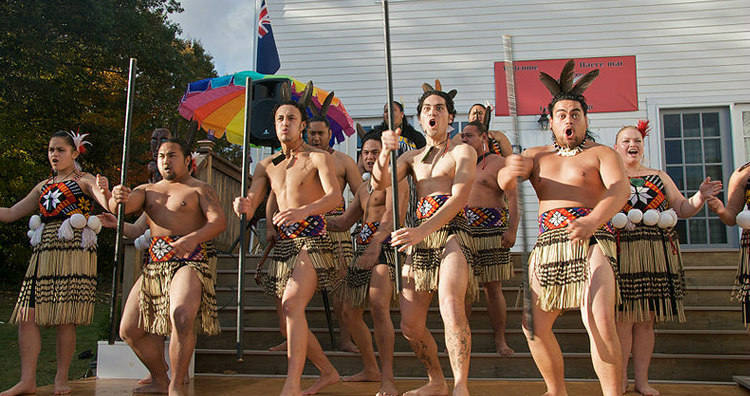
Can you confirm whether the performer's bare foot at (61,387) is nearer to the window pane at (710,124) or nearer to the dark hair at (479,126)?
the dark hair at (479,126)

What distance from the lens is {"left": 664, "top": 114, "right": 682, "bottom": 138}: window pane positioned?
9.19 m

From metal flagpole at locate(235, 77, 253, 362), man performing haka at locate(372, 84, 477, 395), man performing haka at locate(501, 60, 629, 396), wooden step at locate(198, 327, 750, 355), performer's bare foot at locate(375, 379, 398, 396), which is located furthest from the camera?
wooden step at locate(198, 327, 750, 355)

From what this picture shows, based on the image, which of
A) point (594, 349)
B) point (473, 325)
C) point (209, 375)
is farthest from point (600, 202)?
point (209, 375)

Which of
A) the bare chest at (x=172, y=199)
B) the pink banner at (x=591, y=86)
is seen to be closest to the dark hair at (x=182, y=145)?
the bare chest at (x=172, y=199)

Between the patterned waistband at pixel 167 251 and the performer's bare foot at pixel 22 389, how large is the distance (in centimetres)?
120

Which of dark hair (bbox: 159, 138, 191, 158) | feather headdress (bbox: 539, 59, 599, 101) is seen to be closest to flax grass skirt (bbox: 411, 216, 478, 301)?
feather headdress (bbox: 539, 59, 599, 101)

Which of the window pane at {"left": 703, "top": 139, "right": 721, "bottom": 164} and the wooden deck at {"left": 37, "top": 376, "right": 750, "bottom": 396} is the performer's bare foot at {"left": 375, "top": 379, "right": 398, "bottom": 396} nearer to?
the wooden deck at {"left": 37, "top": 376, "right": 750, "bottom": 396}

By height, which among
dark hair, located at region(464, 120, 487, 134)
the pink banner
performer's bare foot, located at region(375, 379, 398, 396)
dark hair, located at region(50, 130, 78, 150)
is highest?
the pink banner

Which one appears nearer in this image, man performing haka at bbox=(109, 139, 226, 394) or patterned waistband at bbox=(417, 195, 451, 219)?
patterned waistband at bbox=(417, 195, 451, 219)

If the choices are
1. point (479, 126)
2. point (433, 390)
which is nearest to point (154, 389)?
point (433, 390)

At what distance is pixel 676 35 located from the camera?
9.38 meters

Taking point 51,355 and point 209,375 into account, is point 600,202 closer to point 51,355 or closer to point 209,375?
point 209,375

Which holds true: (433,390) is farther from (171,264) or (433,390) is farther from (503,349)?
(171,264)

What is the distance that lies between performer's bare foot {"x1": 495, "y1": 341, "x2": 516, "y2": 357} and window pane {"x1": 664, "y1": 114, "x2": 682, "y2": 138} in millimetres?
5518
